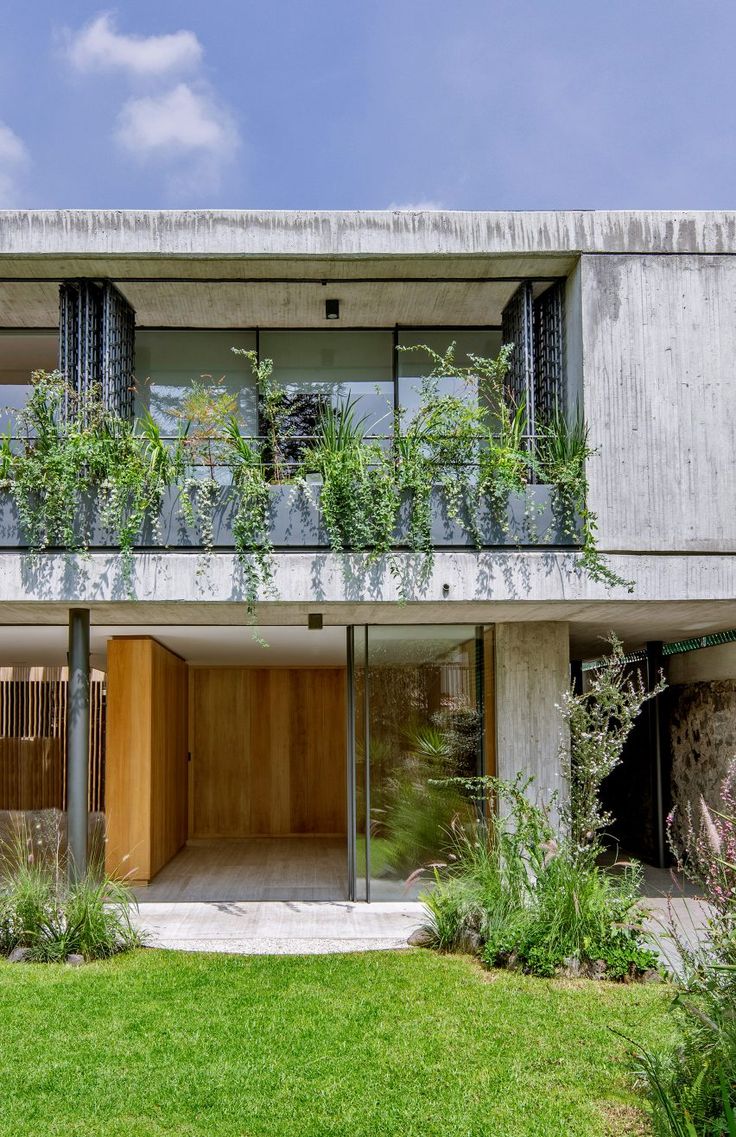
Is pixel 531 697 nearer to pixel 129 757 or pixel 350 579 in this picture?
pixel 350 579

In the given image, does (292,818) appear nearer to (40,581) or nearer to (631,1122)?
(40,581)

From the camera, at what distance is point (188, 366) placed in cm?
1036

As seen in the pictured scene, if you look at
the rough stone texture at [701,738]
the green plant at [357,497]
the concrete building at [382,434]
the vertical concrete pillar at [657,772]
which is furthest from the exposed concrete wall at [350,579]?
the vertical concrete pillar at [657,772]

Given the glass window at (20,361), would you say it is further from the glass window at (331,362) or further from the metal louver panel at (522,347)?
the metal louver panel at (522,347)

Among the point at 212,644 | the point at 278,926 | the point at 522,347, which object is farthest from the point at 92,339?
the point at 278,926

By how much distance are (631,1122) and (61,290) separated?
25.6 ft

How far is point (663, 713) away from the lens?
12867 mm

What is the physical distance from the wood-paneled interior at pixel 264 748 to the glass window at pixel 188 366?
6.65 metres

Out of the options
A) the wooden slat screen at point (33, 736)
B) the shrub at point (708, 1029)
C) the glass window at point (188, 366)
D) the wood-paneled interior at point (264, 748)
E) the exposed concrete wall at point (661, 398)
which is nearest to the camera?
the shrub at point (708, 1029)

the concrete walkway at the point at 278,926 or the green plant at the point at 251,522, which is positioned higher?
the green plant at the point at 251,522

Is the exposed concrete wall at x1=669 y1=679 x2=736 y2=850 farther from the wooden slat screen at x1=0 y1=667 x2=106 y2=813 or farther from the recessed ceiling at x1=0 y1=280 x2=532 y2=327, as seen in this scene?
the wooden slat screen at x1=0 y1=667 x2=106 y2=813

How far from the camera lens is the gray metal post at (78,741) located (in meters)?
8.45

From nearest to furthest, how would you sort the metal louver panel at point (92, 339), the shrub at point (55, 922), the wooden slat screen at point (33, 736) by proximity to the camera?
the shrub at point (55, 922), the metal louver panel at point (92, 339), the wooden slat screen at point (33, 736)

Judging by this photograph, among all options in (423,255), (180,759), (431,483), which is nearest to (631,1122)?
(431,483)
